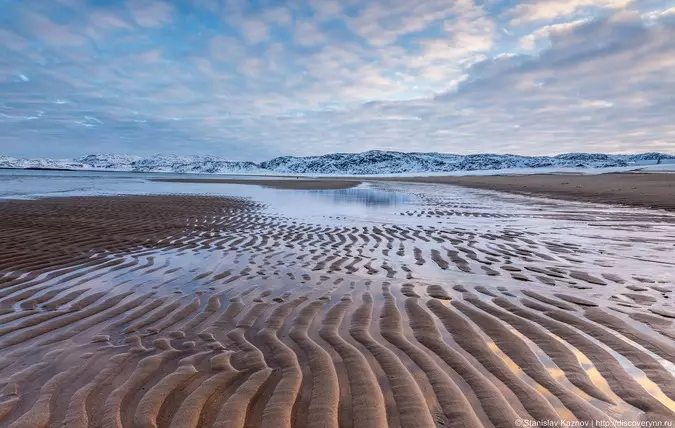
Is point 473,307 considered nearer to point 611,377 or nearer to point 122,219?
point 611,377

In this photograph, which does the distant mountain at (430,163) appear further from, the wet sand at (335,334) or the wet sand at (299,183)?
the wet sand at (335,334)

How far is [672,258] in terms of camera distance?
743cm

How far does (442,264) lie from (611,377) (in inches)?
172

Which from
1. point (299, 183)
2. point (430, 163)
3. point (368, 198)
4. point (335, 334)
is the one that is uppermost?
point (430, 163)

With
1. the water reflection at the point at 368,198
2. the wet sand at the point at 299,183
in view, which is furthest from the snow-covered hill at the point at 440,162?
the water reflection at the point at 368,198

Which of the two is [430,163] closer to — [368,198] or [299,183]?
[299,183]

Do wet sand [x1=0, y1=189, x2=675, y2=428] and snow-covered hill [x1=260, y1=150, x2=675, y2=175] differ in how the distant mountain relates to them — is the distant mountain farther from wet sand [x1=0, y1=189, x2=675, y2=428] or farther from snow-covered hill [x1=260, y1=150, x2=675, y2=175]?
wet sand [x1=0, y1=189, x2=675, y2=428]

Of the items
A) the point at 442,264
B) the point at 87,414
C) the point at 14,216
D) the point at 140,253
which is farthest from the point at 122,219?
the point at 87,414

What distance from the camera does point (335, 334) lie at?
4.10 meters

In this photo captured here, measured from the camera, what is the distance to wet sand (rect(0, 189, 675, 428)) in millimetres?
2701

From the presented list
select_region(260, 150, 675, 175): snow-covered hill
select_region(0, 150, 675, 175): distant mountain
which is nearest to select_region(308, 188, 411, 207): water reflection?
select_region(0, 150, 675, 175): distant mountain

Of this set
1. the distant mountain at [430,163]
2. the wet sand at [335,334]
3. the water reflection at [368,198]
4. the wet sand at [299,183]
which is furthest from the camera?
the distant mountain at [430,163]

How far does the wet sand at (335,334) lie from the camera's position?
106 inches

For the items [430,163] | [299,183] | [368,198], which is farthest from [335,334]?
[430,163]
